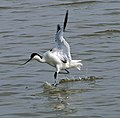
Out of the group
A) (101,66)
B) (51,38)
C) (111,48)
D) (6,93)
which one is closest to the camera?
(6,93)

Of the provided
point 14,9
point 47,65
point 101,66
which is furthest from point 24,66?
point 14,9

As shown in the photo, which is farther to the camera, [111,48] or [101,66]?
[111,48]

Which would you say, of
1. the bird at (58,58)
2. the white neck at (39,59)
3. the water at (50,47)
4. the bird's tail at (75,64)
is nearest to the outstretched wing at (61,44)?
the bird at (58,58)

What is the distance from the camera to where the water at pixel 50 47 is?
11.0 meters

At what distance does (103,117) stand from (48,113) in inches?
35.8

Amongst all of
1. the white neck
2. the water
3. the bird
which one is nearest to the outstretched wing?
the bird

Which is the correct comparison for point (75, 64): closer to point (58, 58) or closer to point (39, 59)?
point (58, 58)

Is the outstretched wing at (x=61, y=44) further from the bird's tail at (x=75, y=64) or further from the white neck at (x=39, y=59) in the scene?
the white neck at (x=39, y=59)

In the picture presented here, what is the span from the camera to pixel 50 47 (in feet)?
51.5

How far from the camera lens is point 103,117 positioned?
407 inches

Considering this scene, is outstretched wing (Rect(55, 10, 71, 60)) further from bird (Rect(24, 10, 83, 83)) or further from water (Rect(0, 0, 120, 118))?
water (Rect(0, 0, 120, 118))

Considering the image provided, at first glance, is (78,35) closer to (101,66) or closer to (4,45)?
(4,45)

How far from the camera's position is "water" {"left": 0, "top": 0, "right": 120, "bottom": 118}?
1104 cm

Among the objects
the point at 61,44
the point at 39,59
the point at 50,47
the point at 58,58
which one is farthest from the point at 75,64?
the point at 50,47
